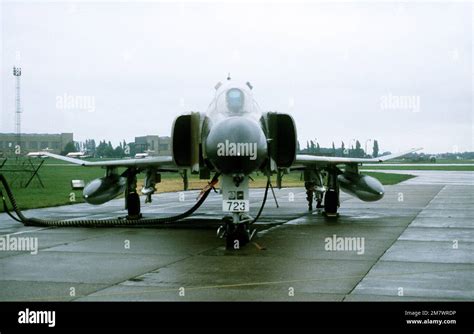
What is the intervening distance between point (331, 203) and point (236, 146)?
8079 mm

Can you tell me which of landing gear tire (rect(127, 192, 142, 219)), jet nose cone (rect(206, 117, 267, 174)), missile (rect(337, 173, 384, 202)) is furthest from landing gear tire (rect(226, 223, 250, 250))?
landing gear tire (rect(127, 192, 142, 219))

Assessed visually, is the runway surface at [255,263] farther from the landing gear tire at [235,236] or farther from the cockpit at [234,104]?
the cockpit at [234,104]

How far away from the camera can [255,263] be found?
9445mm

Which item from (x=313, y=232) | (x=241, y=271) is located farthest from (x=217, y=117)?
(x=241, y=271)

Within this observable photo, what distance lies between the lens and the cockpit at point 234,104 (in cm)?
1288

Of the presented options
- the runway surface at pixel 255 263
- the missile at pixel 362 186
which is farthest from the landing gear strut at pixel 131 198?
the missile at pixel 362 186

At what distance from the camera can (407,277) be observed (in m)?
8.26

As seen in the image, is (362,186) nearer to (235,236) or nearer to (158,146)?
(235,236)

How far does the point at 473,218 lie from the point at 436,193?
37.7 ft
